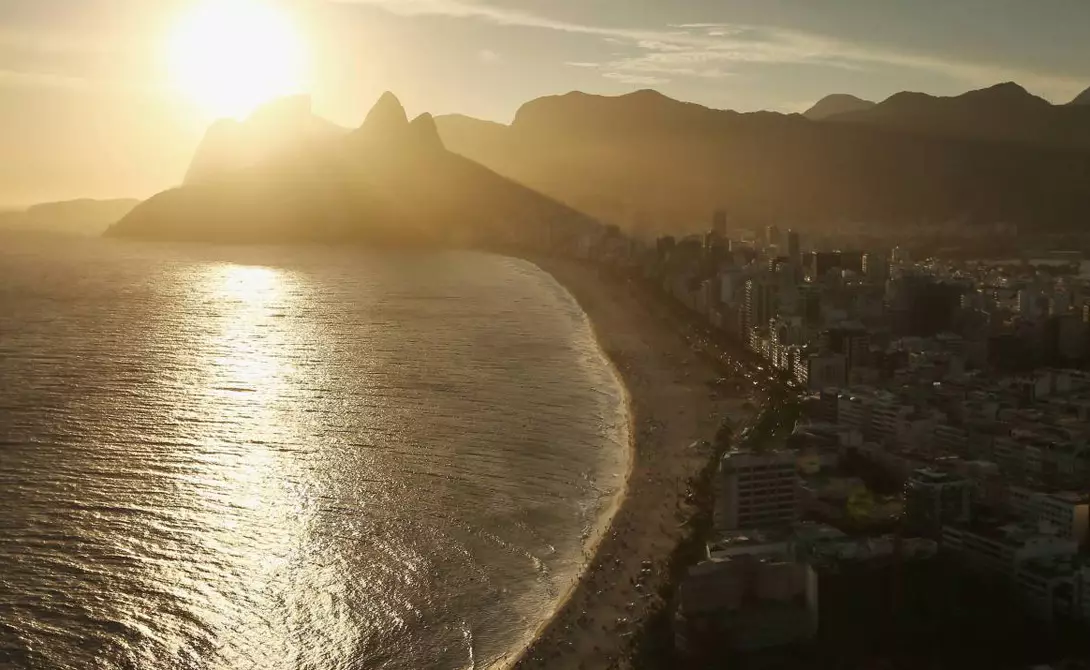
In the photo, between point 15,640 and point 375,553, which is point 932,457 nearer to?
point 375,553

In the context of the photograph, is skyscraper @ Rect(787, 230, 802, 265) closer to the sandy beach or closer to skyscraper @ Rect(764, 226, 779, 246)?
skyscraper @ Rect(764, 226, 779, 246)

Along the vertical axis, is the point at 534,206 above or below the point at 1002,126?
below

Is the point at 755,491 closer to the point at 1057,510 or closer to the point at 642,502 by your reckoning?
the point at 642,502

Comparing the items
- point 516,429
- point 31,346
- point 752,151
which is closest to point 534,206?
point 752,151

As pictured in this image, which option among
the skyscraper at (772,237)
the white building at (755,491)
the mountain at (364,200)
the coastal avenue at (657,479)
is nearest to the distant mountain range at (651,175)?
the mountain at (364,200)

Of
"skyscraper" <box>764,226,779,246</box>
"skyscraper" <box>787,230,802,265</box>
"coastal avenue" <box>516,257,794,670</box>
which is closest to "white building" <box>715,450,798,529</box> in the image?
"coastal avenue" <box>516,257,794,670</box>
